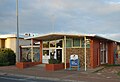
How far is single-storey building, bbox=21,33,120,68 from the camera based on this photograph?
2644cm

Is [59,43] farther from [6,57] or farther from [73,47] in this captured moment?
[6,57]

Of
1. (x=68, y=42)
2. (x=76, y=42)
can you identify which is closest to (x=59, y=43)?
(x=68, y=42)

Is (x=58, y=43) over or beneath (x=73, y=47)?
over

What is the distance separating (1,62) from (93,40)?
38.1ft

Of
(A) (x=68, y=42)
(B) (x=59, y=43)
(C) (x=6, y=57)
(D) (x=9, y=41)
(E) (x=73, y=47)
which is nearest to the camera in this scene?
(E) (x=73, y=47)

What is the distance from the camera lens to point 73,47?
90.6 feet

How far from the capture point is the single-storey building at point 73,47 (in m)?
26.4

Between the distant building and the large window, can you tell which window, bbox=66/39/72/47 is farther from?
the distant building

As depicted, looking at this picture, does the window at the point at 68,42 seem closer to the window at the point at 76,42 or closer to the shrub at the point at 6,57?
the window at the point at 76,42

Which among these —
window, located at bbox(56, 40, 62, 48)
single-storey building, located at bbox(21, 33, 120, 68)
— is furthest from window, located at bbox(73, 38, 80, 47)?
window, located at bbox(56, 40, 62, 48)

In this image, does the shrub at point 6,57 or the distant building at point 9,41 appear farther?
the distant building at point 9,41

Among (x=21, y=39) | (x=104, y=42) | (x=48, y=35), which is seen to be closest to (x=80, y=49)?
(x=48, y=35)

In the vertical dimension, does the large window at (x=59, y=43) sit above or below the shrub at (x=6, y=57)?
above

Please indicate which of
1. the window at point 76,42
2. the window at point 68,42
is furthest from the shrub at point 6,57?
the window at point 76,42
